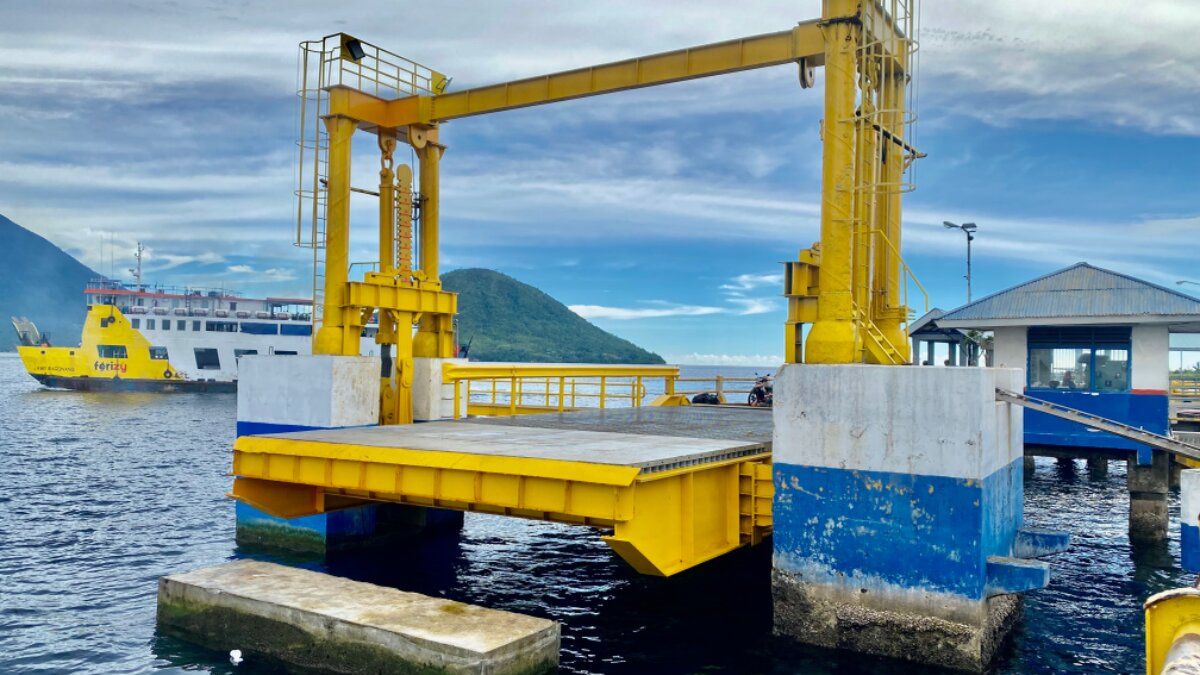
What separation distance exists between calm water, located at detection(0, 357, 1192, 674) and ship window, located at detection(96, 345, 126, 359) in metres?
58.4

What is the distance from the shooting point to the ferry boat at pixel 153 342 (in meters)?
80.9

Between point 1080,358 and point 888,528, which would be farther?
point 1080,358

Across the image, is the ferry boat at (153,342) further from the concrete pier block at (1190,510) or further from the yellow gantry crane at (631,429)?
the concrete pier block at (1190,510)

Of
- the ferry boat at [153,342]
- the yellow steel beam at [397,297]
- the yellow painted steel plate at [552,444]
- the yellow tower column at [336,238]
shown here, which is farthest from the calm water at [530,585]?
the ferry boat at [153,342]

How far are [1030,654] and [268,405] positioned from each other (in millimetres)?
15248

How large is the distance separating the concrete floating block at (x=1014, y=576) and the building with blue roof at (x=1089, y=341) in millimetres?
10852

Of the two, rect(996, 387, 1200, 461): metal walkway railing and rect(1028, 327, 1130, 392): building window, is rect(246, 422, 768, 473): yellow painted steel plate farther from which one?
rect(1028, 327, 1130, 392): building window

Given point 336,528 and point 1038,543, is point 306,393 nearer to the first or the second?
point 336,528

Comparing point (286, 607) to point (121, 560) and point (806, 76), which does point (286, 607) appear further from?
point (806, 76)

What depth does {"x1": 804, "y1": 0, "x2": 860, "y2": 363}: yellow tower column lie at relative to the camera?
12970 mm

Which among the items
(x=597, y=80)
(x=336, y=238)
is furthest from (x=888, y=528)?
(x=336, y=238)

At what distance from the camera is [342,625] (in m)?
10.7

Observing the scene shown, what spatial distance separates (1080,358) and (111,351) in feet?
273

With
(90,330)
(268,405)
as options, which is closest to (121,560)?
(268,405)
